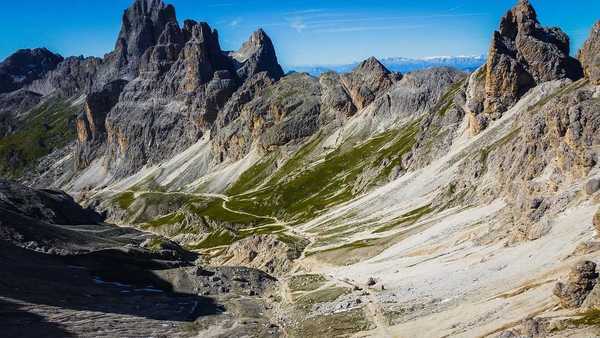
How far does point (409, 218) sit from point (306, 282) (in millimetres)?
36921

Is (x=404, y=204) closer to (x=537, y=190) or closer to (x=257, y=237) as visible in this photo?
(x=257, y=237)

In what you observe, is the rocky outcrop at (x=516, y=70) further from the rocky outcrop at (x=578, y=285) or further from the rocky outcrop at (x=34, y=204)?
the rocky outcrop at (x=34, y=204)

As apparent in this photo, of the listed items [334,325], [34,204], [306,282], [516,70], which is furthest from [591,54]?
[34,204]

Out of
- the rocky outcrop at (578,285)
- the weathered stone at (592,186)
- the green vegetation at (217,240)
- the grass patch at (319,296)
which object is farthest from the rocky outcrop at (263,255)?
the rocky outcrop at (578,285)

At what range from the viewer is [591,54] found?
160250mm

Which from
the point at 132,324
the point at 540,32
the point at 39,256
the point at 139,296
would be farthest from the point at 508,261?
the point at 540,32

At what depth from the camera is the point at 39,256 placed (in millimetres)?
105125

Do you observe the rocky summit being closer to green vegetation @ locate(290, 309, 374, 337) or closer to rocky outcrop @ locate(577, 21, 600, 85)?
green vegetation @ locate(290, 309, 374, 337)

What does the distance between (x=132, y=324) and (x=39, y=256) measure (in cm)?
3634

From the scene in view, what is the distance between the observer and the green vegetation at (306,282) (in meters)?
106

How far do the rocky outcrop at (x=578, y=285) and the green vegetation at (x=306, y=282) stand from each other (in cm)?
5514

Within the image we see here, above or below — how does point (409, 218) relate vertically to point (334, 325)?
above

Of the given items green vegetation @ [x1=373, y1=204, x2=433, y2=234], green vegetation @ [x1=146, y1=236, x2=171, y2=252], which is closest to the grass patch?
green vegetation @ [x1=373, y1=204, x2=433, y2=234]

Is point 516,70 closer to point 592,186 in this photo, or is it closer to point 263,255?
point 263,255
